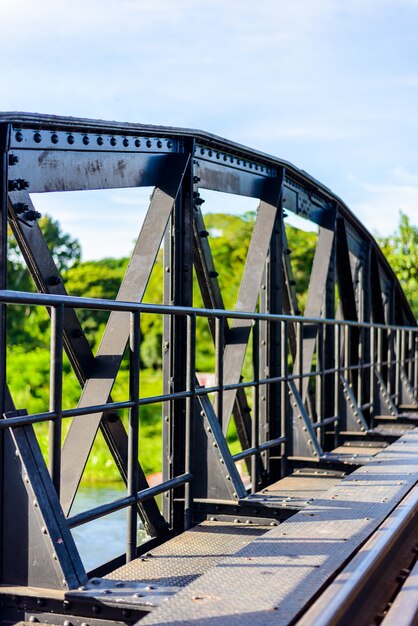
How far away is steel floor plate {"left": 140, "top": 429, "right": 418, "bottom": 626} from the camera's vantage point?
2834mm

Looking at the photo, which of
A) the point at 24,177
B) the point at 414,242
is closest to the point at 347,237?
the point at 24,177

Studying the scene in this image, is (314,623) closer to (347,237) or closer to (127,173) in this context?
(127,173)

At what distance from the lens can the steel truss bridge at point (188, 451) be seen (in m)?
3.27

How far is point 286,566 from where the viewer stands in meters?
3.39

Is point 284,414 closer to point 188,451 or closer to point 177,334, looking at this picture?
point 177,334

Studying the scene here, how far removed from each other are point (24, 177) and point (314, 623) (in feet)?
8.86

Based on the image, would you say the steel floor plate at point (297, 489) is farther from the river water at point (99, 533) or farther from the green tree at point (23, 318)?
the green tree at point (23, 318)

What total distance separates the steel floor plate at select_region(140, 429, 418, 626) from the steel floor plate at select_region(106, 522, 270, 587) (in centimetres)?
40

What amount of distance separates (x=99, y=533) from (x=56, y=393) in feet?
106

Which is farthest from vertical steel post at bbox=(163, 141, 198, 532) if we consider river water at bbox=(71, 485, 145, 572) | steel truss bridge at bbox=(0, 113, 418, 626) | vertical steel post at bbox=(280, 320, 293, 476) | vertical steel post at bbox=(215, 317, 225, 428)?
river water at bbox=(71, 485, 145, 572)

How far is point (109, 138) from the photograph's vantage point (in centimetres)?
535

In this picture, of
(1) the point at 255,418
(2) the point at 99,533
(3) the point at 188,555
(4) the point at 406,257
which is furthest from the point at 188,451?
(4) the point at 406,257

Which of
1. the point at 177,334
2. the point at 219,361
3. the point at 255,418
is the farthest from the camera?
the point at 255,418

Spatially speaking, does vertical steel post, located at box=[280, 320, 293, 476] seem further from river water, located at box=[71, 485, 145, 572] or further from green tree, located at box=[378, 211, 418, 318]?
green tree, located at box=[378, 211, 418, 318]
